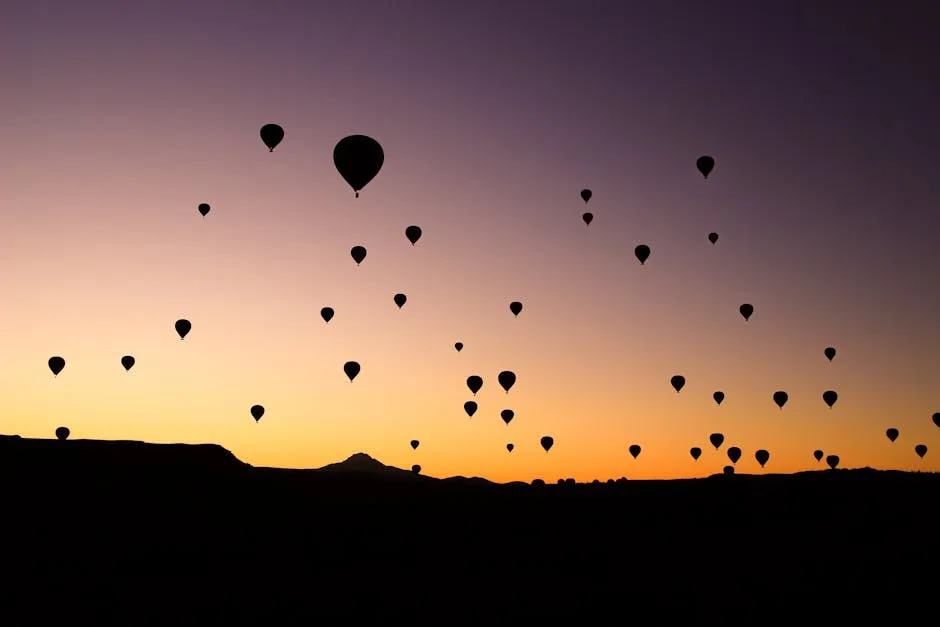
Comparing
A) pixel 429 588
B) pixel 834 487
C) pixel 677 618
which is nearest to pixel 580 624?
pixel 677 618

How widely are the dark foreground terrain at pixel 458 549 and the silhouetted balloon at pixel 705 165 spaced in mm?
15464

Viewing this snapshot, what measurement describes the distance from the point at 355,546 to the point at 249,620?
958cm

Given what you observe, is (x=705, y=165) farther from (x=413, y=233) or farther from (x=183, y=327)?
(x=183, y=327)

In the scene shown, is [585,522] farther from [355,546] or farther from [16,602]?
[16,602]

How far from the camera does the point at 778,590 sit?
81.0 ft

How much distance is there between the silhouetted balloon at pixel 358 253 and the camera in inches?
2056

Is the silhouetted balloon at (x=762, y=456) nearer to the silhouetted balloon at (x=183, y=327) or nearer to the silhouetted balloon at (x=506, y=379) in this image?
the silhouetted balloon at (x=506, y=379)

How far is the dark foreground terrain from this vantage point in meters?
23.5

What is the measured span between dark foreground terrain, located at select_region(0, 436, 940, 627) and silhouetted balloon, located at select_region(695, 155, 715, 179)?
15464mm

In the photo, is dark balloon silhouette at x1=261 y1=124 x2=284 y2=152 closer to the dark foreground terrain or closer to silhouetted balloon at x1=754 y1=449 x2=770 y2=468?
the dark foreground terrain

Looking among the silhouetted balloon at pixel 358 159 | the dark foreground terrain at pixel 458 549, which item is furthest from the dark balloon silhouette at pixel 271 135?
the dark foreground terrain at pixel 458 549

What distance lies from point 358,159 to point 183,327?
23.7 meters

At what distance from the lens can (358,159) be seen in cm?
4025

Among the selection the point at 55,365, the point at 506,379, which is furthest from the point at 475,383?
the point at 55,365
